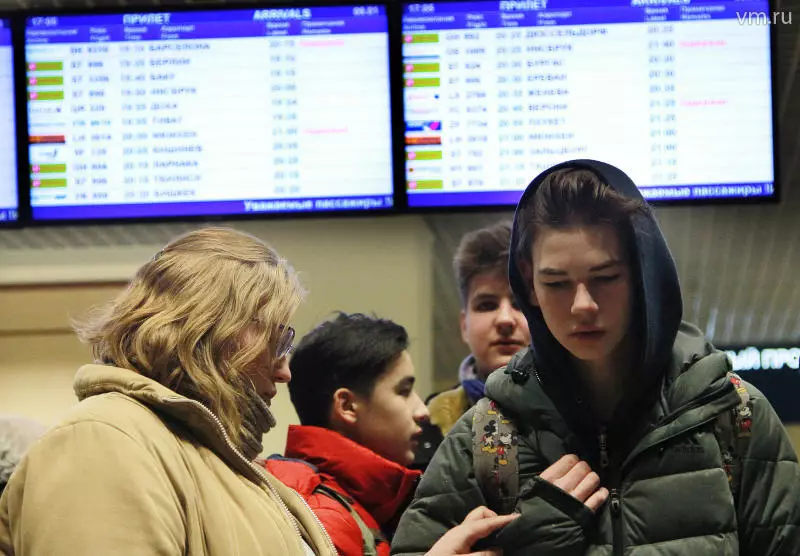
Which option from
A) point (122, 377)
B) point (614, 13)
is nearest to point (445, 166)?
point (614, 13)

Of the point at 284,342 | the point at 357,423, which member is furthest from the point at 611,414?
the point at 357,423

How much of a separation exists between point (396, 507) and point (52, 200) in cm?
182

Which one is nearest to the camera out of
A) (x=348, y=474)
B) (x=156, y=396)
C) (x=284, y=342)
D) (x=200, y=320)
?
(x=156, y=396)

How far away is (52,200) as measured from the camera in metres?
3.71

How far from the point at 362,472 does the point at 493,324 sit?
2.22 ft

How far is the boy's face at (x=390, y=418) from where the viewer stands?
9.56 ft

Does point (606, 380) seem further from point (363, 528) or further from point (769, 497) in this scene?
point (363, 528)

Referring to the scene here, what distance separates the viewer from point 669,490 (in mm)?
1916

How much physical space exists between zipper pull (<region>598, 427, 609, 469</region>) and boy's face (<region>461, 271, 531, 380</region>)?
1.08 m

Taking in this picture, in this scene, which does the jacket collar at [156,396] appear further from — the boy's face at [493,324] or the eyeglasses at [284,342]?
the boy's face at [493,324]

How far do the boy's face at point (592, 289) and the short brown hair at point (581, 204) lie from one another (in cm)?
2

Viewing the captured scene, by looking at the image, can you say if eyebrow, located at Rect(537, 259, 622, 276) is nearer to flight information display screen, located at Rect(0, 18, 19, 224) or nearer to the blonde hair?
the blonde hair

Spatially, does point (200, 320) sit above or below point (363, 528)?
above

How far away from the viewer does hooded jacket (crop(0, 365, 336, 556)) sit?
61.7 inches
